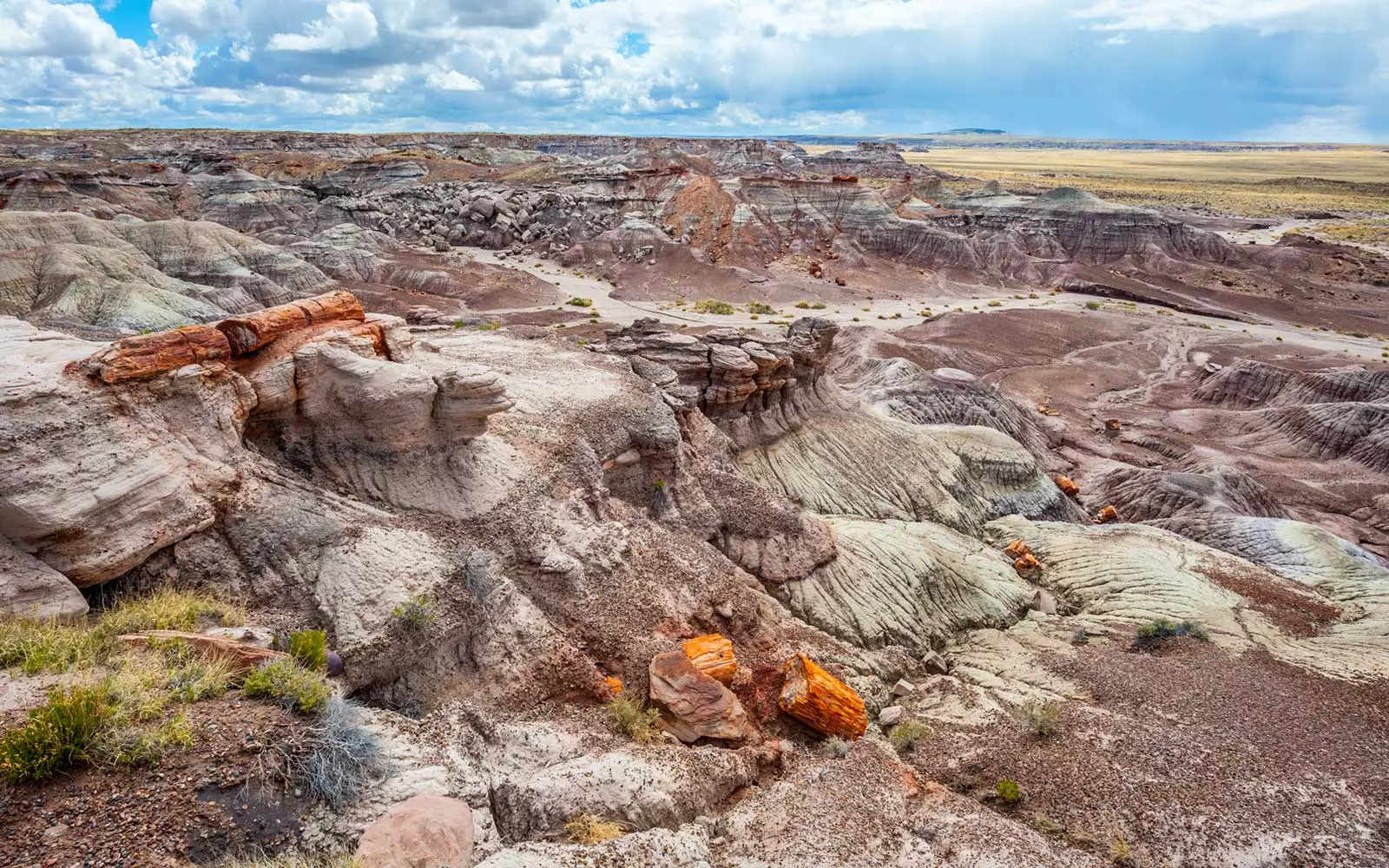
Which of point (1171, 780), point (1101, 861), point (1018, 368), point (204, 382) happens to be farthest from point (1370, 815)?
point (1018, 368)

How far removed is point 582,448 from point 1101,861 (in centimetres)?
1253

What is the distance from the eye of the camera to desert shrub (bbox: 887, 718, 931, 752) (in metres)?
14.5

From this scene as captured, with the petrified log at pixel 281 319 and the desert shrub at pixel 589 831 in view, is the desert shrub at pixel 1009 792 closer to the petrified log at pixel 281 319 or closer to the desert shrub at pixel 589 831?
the desert shrub at pixel 589 831

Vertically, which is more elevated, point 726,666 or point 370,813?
point 370,813

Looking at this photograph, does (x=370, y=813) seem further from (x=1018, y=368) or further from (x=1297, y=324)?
(x=1297, y=324)

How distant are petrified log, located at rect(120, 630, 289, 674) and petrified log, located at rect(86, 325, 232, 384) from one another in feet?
14.1

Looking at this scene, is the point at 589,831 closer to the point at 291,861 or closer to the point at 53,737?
the point at 291,861

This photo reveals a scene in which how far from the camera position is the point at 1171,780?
42.2ft

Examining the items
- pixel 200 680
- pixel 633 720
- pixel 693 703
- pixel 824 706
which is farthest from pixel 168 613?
pixel 824 706

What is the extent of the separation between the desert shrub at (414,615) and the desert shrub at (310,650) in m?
1.32

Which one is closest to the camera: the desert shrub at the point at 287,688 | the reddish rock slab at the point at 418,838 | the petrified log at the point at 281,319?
the reddish rock slab at the point at 418,838

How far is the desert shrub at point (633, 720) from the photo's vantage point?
12.3m

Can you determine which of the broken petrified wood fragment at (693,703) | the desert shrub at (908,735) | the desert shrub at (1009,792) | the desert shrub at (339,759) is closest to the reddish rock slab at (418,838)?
the desert shrub at (339,759)

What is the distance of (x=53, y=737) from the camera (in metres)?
7.41
